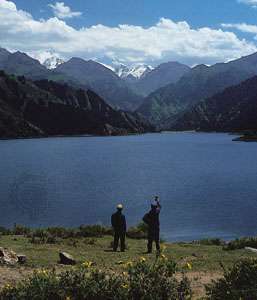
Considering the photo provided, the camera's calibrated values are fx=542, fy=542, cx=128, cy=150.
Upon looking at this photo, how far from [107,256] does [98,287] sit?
11700mm

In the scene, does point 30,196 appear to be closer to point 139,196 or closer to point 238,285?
point 139,196

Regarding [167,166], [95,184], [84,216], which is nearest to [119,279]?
[84,216]

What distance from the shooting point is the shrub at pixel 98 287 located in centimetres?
1045

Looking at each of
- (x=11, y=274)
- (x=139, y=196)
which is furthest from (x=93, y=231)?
(x=139, y=196)

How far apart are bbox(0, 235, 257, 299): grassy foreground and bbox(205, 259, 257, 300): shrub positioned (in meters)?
3.78

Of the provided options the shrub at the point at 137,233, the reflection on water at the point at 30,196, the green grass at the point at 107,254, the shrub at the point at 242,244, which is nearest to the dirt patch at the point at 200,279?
the green grass at the point at 107,254

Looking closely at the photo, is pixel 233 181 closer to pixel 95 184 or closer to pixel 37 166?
pixel 95 184

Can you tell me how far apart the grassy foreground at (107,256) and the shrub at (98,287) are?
4078 millimetres

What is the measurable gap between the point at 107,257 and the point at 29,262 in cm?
364

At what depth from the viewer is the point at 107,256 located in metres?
22.2

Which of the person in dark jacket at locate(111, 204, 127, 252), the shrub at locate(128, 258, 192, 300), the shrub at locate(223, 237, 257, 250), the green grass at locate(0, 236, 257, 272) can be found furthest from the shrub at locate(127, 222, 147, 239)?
the shrub at locate(128, 258, 192, 300)

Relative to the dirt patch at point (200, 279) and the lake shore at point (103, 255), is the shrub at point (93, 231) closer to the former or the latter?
the lake shore at point (103, 255)

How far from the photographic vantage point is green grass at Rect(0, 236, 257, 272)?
20.1 m

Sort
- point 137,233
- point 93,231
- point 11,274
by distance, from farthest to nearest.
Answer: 1. point 137,233
2. point 93,231
3. point 11,274
